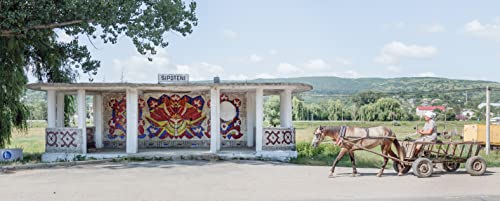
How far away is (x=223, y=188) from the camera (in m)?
10.8

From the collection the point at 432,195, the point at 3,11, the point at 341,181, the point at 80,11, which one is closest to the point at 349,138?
the point at 341,181

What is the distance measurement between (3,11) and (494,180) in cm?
1411

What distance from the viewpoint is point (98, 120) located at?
19156mm

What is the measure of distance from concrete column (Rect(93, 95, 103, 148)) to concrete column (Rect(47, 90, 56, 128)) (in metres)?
2.35

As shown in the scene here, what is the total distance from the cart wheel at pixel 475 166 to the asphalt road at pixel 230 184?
0.18 metres

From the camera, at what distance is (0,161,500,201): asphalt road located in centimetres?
989

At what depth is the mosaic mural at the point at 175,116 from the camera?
19.0 meters

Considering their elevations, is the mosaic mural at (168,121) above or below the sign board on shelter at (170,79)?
below

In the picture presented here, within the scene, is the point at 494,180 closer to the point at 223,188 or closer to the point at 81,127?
the point at 223,188

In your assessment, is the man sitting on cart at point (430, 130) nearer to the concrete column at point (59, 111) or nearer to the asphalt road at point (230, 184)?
the asphalt road at point (230, 184)

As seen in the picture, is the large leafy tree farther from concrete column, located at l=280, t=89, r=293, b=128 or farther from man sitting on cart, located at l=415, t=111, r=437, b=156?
man sitting on cart, located at l=415, t=111, r=437, b=156

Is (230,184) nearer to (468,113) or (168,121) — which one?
(168,121)

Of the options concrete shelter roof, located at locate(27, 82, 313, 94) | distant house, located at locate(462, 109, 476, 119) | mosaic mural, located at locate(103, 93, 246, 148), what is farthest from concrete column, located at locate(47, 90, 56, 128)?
distant house, located at locate(462, 109, 476, 119)

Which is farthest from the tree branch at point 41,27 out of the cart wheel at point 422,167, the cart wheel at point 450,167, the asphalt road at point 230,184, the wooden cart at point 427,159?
the cart wheel at point 450,167
